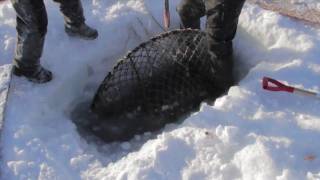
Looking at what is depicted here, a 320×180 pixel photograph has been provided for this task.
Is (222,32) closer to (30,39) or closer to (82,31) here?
(82,31)

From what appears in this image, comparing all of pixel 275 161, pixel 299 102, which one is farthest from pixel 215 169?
pixel 299 102

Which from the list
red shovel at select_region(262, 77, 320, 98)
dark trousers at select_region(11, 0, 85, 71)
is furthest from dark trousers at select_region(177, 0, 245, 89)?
dark trousers at select_region(11, 0, 85, 71)

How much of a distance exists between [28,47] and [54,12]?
2.21ft

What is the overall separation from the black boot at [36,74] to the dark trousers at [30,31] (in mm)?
25

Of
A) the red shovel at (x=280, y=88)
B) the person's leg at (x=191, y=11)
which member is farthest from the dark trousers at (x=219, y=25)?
the red shovel at (x=280, y=88)

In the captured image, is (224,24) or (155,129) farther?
(155,129)

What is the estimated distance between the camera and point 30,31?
3430mm

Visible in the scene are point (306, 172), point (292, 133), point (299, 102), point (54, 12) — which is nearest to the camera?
point (306, 172)

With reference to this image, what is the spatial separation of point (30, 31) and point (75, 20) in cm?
47

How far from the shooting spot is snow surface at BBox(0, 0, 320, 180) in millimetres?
2965

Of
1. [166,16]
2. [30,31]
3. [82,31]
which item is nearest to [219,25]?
[166,16]

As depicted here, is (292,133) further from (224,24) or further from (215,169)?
(224,24)

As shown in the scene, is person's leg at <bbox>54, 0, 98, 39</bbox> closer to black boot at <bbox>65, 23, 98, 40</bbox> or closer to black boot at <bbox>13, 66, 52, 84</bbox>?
black boot at <bbox>65, 23, 98, 40</bbox>

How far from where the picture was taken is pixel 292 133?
3.04 meters
